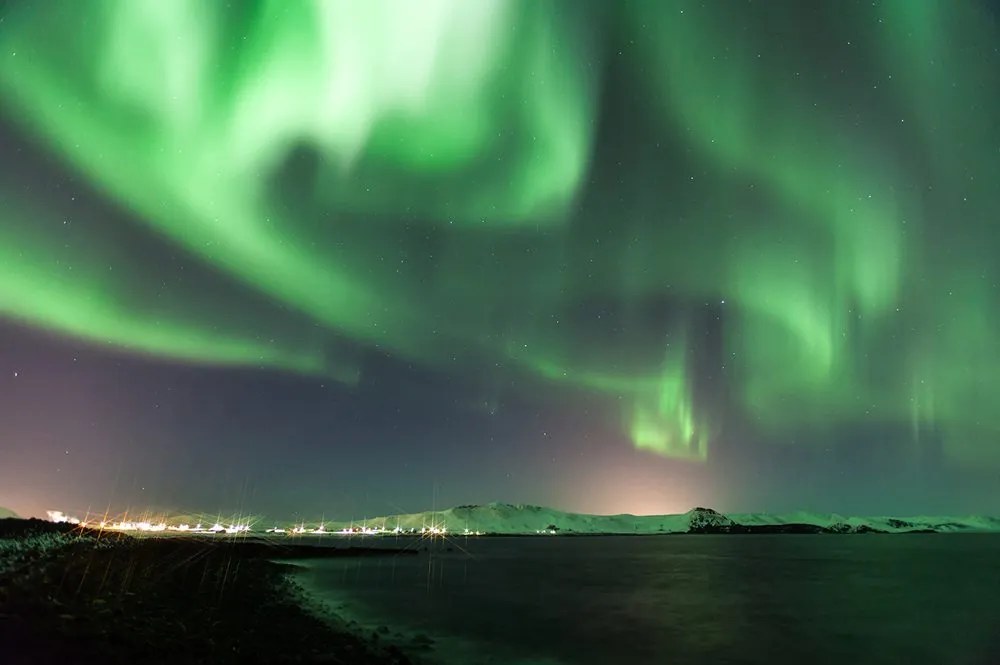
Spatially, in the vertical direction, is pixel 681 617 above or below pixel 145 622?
below

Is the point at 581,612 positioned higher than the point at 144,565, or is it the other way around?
the point at 144,565

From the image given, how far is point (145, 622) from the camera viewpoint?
818 inches

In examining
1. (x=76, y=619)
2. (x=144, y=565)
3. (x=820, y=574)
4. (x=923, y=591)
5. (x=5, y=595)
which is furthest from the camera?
(x=820, y=574)

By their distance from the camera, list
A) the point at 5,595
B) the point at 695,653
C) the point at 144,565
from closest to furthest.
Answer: the point at 5,595
the point at 695,653
the point at 144,565

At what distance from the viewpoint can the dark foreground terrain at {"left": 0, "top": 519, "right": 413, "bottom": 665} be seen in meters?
15.5

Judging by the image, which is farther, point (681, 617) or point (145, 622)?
point (681, 617)

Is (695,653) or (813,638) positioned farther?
(813,638)

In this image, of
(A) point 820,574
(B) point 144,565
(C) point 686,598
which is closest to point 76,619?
(B) point 144,565

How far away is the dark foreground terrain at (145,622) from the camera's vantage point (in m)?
15.5

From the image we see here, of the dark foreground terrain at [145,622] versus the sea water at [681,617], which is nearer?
the dark foreground terrain at [145,622]

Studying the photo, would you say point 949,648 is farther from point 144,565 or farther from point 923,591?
point 144,565

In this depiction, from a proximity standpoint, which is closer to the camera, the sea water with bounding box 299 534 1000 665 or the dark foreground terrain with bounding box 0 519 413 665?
the dark foreground terrain with bounding box 0 519 413 665

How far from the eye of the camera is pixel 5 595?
65.2ft

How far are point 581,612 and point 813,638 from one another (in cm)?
1470
